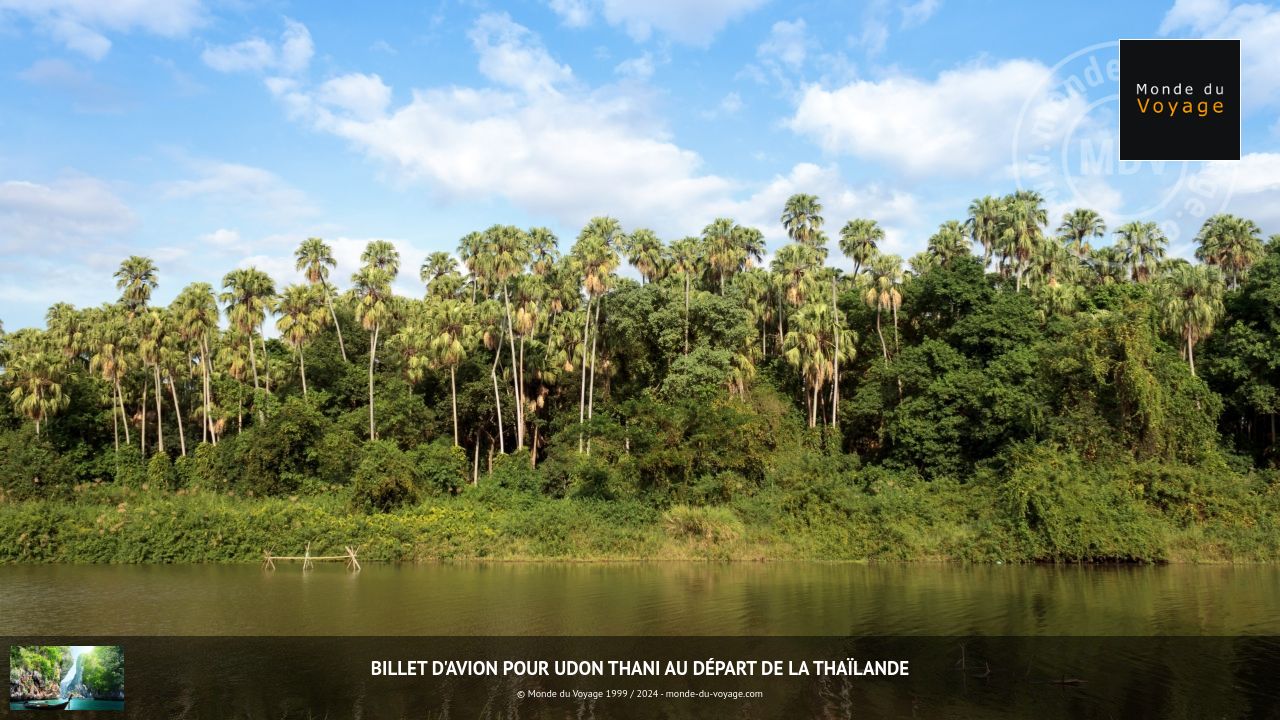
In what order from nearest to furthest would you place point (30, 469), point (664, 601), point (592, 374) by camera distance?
point (664, 601) < point (30, 469) < point (592, 374)

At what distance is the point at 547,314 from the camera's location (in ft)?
197

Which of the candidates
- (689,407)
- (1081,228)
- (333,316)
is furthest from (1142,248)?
(333,316)

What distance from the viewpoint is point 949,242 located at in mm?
61531

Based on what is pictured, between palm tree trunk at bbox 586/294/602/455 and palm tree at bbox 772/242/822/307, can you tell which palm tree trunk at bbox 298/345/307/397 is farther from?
palm tree at bbox 772/242/822/307

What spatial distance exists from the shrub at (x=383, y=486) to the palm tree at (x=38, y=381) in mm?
27607

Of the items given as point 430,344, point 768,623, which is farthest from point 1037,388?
point 430,344

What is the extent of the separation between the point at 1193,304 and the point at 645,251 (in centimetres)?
3263

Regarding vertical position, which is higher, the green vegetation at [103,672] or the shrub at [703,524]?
the green vegetation at [103,672]

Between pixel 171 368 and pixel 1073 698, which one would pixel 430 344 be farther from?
pixel 1073 698

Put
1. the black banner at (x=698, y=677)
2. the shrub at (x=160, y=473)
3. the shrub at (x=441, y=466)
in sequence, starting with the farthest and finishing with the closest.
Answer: the shrub at (x=160, y=473)
the shrub at (x=441, y=466)
the black banner at (x=698, y=677)

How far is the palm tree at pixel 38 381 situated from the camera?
187ft

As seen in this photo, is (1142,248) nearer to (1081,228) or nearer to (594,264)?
(1081,228)

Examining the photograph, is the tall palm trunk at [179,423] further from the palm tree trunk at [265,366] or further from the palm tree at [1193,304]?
the palm tree at [1193,304]

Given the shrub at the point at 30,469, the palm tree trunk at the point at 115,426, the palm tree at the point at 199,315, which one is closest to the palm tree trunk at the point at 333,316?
the palm tree at the point at 199,315
